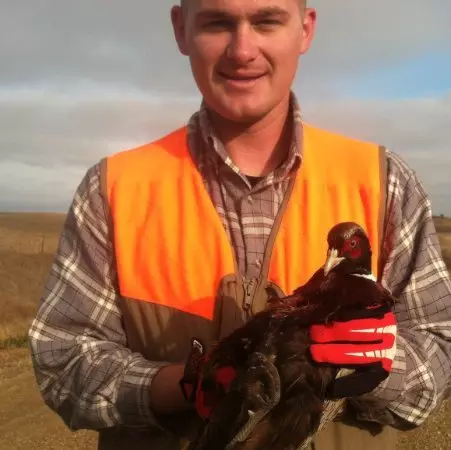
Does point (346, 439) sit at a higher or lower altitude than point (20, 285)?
higher

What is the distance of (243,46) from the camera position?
3.72m

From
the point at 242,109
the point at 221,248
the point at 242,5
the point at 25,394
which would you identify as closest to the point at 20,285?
the point at 25,394

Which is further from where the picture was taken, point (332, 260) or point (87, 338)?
point (87, 338)

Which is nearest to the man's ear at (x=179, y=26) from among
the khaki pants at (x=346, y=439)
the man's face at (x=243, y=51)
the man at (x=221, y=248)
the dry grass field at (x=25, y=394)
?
the man at (x=221, y=248)

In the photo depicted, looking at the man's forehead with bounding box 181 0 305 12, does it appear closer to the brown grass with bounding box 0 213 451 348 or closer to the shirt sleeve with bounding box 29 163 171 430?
the shirt sleeve with bounding box 29 163 171 430

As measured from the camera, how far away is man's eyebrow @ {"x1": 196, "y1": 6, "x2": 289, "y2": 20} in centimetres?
371

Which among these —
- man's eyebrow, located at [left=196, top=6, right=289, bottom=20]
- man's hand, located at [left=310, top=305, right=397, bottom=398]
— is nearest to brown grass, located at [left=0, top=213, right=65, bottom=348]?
man's eyebrow, located at [left=196, top=6, right=289, bottom=20]

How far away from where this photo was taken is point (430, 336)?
12.4 ft

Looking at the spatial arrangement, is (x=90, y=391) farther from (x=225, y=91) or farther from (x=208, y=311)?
(x=225, y=91)

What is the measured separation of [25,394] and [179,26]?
13774 millimetres

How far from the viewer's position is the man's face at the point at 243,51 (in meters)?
3.72

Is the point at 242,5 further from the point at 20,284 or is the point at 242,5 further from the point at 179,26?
the point at 20,284

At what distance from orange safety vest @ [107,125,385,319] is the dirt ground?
8.81 metres

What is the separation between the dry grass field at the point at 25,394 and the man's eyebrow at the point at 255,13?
957 cm
